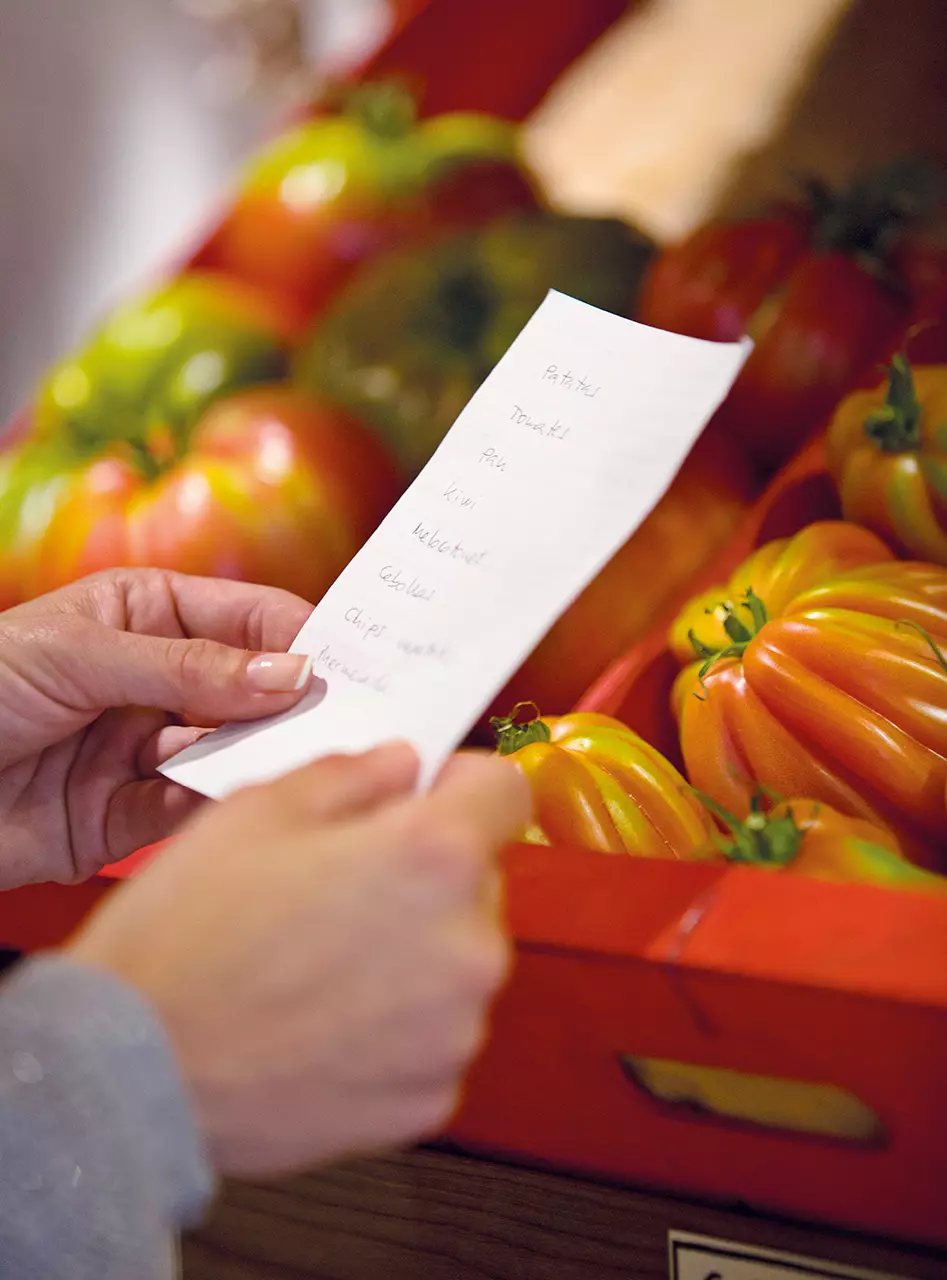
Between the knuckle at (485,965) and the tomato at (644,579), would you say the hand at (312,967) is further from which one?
the tomato at (644,579)

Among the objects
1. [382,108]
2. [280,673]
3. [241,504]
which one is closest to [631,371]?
[280,673]

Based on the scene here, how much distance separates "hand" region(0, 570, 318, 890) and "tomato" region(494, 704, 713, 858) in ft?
0.54

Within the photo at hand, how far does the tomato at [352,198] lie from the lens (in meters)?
1.35

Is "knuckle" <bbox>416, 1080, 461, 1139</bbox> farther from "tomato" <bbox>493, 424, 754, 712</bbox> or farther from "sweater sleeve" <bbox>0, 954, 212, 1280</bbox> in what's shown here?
"tomato" <bbox>493, 424, 754, 712</bbox>

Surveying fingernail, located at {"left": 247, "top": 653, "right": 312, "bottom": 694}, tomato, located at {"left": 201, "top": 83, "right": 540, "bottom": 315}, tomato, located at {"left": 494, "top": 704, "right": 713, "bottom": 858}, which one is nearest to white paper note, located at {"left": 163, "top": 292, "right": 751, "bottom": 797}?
fingernail, located at {"left": 247, "top": 653, "right": 312, "bottom": 694}

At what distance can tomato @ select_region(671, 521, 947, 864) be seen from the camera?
606mm

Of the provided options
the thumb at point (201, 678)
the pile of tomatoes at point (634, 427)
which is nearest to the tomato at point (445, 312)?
the pile of tomatoes at point (634, 427)

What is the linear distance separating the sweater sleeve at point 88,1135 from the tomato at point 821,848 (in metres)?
0.27

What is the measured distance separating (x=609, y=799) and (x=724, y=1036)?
0.49ft

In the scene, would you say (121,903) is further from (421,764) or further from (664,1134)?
(664,1134)

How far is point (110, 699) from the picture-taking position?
679mm

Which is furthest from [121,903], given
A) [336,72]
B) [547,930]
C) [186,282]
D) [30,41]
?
[30,41]

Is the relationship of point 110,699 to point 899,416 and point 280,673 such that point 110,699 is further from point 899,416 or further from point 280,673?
point 899,416

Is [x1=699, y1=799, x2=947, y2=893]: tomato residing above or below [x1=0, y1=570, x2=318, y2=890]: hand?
above
